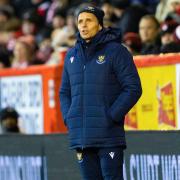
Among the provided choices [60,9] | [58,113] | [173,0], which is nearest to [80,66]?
[58,113]

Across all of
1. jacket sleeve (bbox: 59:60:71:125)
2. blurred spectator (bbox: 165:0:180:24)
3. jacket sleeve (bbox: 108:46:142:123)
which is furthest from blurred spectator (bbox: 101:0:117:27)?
jacket sleeve (bbox: 108:46:142:123)

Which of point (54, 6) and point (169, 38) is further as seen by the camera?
point (54, 6)

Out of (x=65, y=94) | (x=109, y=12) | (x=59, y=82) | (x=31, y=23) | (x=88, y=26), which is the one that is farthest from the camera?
(x=31, y=23)

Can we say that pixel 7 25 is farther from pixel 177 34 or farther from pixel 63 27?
pixel 177 34

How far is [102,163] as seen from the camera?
724 centimetres

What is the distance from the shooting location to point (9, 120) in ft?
38.3

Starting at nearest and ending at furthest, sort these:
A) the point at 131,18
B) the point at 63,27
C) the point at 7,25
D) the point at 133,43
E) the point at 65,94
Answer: the point at 65,94, the point at 133,43, the point at 131,18, the point at 63,27, the point at 7,25

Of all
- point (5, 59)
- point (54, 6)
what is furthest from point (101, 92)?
point (54, 6)

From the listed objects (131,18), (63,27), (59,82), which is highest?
(131,18)

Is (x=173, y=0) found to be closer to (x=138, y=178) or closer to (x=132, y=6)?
(x=132, y=6)

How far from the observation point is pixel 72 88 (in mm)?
7387

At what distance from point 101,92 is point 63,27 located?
7676 mm

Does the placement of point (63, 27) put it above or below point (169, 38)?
above

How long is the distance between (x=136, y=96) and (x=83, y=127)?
0.53 metres
